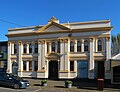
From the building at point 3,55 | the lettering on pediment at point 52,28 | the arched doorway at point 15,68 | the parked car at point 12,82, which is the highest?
the lettering on pediment at point 52,28

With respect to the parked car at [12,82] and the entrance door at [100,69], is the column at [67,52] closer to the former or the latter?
the entrance door at [100,69]

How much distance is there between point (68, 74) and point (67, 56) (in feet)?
8.62

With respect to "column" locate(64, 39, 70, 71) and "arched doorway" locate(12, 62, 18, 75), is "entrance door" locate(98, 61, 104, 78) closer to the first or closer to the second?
"column" locate(64, 39, 70, 71)

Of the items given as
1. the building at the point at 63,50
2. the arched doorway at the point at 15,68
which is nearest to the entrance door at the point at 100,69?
the building at the point at 63,50

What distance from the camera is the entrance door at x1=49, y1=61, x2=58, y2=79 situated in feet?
123

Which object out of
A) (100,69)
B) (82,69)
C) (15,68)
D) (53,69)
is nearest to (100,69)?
(100,69)

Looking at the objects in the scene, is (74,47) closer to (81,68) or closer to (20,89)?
(81,68)

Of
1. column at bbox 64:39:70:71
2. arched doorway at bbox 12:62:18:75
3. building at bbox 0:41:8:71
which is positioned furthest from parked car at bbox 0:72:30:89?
building at bbox 0:41:8:71

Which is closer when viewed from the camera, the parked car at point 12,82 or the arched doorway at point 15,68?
the parked car at point 12,82

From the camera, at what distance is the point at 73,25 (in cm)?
3638

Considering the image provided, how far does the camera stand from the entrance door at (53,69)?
37.6m

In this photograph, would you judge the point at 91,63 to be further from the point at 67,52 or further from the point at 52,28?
the point at 52,28

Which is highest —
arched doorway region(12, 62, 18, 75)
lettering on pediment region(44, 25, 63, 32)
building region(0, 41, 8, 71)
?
lettering on pediment region(44, 25, 63, 32)

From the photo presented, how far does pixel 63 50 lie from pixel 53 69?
3602mm
